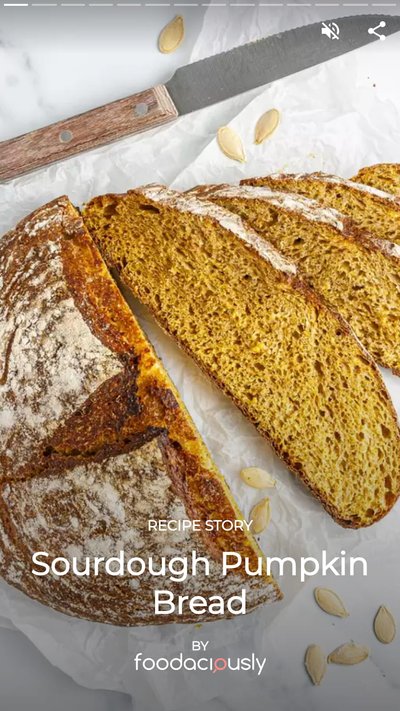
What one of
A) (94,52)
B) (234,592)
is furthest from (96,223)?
(234,592)

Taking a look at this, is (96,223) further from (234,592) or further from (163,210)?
(234,592)

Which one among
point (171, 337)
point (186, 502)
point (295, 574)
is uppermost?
point (171, 337)

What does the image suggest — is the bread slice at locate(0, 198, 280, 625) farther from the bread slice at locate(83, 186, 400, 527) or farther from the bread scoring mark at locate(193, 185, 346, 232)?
the bread scoring mark at locate(193, 185, 346, 232)

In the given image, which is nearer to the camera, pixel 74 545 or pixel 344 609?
pixel 74 545

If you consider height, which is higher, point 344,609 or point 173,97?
point 173,97

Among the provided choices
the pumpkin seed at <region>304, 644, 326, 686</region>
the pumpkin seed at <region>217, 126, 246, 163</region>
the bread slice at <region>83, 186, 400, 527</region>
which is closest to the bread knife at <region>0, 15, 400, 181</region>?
the pumpkin seed at <region>217, 126, 246, 163</region>

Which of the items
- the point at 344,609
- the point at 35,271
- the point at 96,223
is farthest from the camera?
the point at 344,609
